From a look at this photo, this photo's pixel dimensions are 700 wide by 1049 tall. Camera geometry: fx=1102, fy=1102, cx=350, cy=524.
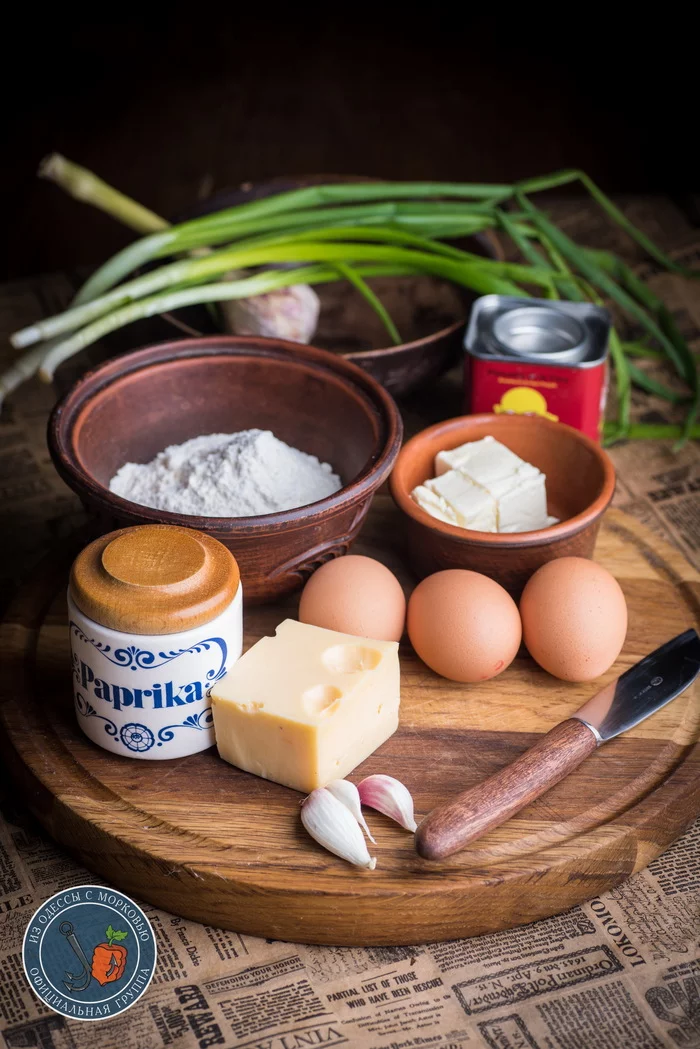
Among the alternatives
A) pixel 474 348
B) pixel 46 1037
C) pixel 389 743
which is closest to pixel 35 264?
pixel 474 348

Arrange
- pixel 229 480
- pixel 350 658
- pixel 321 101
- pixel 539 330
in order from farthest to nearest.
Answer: pixel 321 101 < pixel 539 330 < pixel 229 480 < pixel 350 658

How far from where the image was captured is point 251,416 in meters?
1.46

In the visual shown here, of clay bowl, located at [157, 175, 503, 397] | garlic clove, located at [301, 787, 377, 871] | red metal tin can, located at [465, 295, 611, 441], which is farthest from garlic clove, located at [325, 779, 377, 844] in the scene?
clay bowl, located at [157, 175, 503, 397]

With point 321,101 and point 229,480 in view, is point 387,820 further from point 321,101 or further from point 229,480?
point 321,101

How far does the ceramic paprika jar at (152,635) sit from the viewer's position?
3.29 ft

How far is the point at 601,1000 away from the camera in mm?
954

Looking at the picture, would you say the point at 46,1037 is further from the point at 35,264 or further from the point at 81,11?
the point at 81,11

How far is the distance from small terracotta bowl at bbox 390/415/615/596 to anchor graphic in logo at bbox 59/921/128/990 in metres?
0.54

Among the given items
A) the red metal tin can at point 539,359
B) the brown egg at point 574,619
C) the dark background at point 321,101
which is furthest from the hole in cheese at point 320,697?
the dark background at point 321,101

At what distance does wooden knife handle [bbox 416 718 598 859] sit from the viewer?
984 mm

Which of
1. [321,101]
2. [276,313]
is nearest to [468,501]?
[276,313]

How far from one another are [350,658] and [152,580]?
0.21 meters

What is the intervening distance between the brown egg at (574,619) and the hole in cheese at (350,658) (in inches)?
8.1

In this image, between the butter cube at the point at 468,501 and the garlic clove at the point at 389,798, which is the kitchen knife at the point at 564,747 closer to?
the garlic clove at the point at 389,798
